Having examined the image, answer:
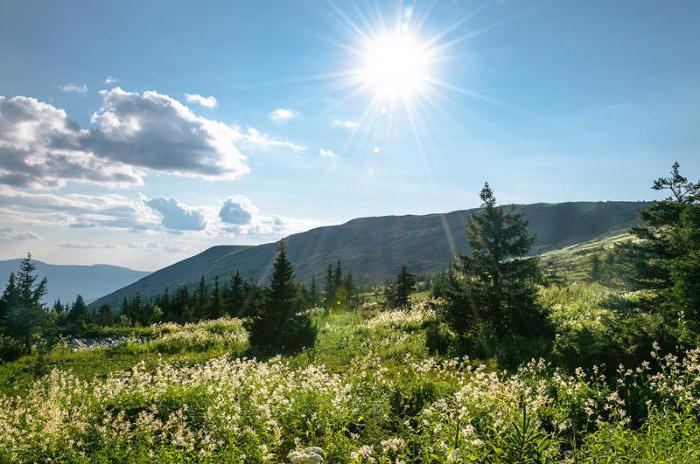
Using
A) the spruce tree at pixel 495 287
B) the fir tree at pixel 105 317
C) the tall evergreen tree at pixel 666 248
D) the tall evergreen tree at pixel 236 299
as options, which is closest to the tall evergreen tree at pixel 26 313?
the tall evergreen tree at pixel 236 299

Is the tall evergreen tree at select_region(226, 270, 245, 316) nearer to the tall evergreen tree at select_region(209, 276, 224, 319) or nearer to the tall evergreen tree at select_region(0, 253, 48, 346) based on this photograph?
the tall evergreen tree at select_region(209, 276, 224, 319)

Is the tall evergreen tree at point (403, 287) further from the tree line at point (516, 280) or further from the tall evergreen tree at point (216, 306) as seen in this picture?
the tree line at point (516, 280)

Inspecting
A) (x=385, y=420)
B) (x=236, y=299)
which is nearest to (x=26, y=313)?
(x=236, y=299)

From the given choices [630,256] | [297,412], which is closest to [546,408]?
[297,412]

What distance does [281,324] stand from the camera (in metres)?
22.4

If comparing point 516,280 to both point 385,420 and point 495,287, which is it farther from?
point 385,420

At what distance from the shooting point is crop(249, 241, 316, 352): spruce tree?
22031 millimetres

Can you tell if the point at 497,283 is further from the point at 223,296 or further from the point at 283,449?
the point at 223,296

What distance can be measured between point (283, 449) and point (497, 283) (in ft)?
40.3

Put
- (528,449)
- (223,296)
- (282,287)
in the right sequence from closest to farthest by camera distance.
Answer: (528,449), (282,287), (223,296)

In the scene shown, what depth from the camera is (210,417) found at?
27.9 feet

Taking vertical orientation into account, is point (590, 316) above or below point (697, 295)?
below

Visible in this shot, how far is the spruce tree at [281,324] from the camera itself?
22031 mm

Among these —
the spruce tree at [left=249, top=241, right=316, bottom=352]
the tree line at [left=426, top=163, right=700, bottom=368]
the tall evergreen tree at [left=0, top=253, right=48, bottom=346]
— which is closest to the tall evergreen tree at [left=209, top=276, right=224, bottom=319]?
the tall evergreen tree at [left=0, top=253, right=48, bottom=346]
